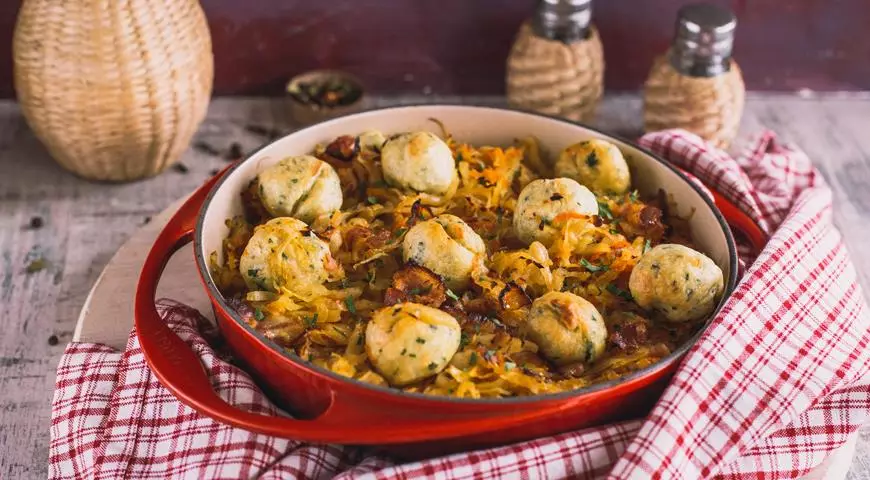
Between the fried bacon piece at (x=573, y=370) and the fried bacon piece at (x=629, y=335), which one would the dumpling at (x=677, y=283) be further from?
the fried bacon piece at (x=573, y=370)

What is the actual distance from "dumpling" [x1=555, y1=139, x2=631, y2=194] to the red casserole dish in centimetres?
8

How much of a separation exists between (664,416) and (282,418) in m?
0.61

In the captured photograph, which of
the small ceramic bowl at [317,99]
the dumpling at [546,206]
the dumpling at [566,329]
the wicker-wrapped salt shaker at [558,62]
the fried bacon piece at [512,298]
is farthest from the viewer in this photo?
the small ceramic bowl at [317,99]

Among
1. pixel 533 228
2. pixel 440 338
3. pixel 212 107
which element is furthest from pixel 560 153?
pixel 212 107

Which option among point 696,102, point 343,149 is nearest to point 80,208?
point 343,149

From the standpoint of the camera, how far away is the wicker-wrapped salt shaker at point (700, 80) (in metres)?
2.55

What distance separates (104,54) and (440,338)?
49.6 inches

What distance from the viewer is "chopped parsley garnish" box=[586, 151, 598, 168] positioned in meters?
2.02

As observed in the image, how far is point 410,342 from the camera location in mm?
1534

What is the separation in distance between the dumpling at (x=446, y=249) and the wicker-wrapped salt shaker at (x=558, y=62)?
1.04 metres

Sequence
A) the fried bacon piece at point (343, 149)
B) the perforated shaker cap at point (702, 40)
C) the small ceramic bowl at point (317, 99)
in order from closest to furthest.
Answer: the fried bacon piece at point (343, 149) < the perforated shaker cap at point (702, 40) < the small ceramic bowl at point (317, 99)

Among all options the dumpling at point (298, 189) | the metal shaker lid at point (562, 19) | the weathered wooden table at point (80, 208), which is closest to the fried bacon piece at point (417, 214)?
the dumpling at point (298, 189)

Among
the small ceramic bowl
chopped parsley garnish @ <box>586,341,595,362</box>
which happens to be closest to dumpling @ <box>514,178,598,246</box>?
chopped parsley garnish @ <box>586,341,595,362</box>

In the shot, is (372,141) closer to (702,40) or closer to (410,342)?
(410,342)
